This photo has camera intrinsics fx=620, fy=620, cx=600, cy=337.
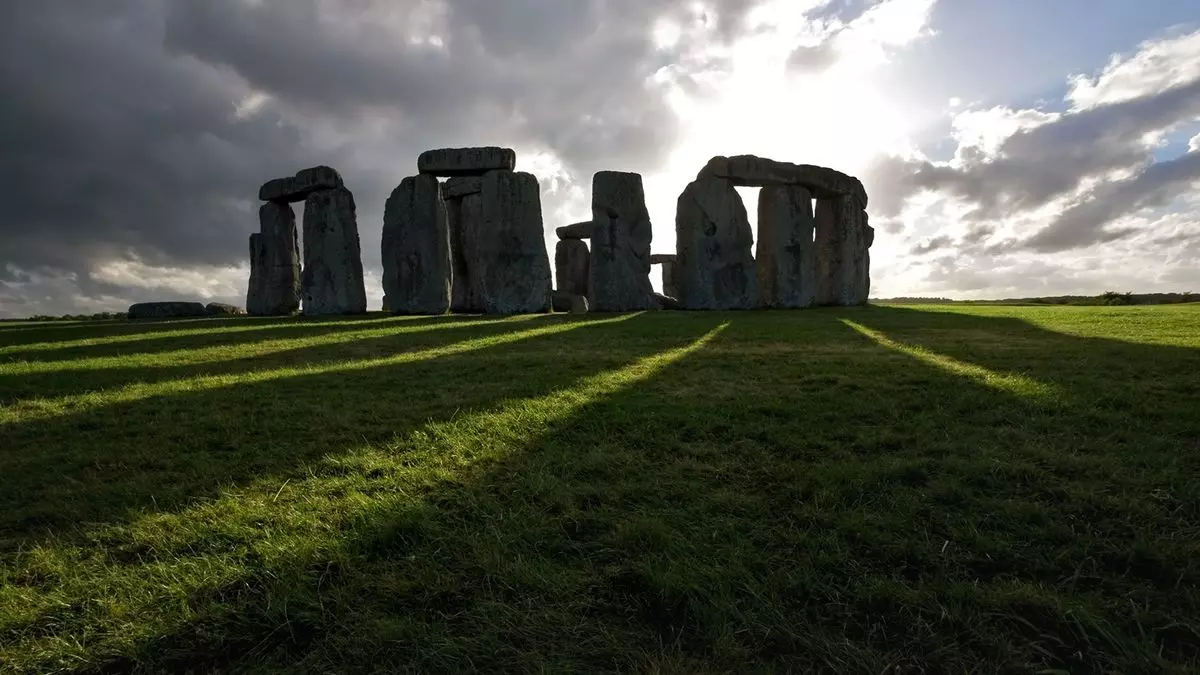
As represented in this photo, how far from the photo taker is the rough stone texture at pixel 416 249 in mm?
15383

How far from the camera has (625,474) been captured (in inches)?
124

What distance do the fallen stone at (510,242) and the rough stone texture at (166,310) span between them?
1078cm

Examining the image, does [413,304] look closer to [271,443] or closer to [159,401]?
[159,401]

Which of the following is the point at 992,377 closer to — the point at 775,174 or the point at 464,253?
the point at 775,174

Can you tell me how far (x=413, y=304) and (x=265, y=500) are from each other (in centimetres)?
1314

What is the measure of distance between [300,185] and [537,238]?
267 inches

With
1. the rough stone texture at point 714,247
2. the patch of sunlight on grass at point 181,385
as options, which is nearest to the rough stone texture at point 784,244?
the rough stone texture at point 714,247

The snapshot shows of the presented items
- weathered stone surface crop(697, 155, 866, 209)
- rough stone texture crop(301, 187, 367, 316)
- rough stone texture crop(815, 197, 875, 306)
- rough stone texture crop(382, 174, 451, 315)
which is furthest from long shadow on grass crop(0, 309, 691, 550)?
rough stone texture crop(815, 197, 875, 306)

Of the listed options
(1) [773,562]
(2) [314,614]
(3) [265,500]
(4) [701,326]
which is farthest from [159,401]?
(4) [701,326]

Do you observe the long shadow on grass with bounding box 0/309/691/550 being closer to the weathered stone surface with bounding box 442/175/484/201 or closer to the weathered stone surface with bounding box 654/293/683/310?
the weathered stone surface with bounding box 654/293/683/310

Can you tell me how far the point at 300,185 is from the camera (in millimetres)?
16297

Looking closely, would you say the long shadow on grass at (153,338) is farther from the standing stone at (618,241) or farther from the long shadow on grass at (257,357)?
the standing stone at (618,241)

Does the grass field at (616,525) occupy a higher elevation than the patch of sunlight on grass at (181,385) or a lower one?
lower

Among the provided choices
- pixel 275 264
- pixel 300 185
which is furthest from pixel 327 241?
pixel 275 264
